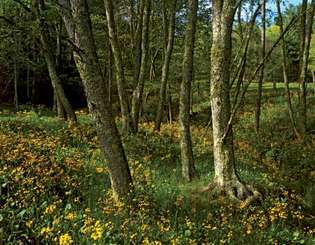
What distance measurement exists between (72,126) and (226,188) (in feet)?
26.6

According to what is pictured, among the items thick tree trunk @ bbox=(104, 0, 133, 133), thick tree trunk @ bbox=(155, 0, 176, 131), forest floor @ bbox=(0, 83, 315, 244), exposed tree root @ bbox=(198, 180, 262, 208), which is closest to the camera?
forest floor @ bbox=(0, 83, 315, 244)

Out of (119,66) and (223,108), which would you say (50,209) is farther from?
(119,66)

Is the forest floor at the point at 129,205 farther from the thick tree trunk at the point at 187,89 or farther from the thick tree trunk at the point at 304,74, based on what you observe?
the thick tree trunk at the point at 304,74

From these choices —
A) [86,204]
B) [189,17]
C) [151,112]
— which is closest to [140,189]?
[86,204]

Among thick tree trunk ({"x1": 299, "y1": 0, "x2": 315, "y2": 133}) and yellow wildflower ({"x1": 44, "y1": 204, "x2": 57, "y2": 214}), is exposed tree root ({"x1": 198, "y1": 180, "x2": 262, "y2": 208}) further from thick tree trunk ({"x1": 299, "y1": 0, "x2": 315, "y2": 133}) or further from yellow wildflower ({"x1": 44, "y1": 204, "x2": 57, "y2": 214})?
thick tree trunk ({"x1": 299, "y1": 0, "x2": 315, "y2": 133})

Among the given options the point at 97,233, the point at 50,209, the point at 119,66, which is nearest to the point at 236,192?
the point at 50,209

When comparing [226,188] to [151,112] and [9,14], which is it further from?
[151,112]

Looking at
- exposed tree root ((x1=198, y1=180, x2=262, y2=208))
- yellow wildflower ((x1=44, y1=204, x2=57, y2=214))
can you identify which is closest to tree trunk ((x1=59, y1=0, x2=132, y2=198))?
yellow wildflower ((x1=44, y1=204, x2=57, y2=214))

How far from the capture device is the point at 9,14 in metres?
25.3

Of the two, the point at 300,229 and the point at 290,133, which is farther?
the point at 290,133

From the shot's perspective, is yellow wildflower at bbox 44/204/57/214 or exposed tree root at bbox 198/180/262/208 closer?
yellow wildflower at bbox 44/204/57/214

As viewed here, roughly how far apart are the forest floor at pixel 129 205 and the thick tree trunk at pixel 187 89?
1.34 ft

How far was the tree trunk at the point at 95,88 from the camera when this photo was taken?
731 centimetres

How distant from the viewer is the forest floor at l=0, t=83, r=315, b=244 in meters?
6.07
